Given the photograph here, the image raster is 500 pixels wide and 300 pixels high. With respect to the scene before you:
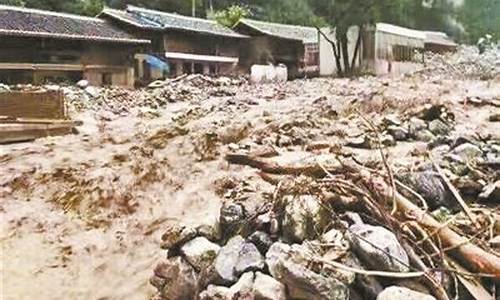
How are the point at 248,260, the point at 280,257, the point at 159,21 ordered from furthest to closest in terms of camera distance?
the point at 159,21 < the point at 248,260 < the point at 280,257

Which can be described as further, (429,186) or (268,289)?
(429,186)

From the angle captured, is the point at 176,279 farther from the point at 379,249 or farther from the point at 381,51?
the point at 381,51

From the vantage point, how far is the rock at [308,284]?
439cm

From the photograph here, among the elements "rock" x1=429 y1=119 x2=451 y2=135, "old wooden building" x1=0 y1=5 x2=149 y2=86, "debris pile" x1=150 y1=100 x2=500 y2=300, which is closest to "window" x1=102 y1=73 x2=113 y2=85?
"old wooden building" x1=0 y1=5 x2=149 y2=86

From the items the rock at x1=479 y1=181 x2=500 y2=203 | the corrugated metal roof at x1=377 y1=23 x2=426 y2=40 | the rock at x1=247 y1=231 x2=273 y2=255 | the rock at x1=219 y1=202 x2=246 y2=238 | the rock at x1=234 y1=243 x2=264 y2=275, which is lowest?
the rock at x1=234 y1=243 x2=264 y2=275

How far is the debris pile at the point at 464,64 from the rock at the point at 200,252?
696 inches

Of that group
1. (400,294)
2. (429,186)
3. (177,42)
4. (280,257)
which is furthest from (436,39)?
(400,294)

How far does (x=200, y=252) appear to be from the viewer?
528 centimetres

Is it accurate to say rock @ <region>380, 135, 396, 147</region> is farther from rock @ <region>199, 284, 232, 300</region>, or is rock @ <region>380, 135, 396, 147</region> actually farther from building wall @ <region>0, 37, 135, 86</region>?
building wall @ <region>0, 37, 135, 86</region>

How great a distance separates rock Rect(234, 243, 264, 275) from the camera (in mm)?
4926

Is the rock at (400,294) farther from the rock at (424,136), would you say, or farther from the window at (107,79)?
the window at (107,79)

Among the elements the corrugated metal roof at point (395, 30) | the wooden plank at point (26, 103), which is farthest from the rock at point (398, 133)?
the corrugated metal roof at point (395, 30)

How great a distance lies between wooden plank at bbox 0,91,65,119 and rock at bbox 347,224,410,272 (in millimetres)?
8419

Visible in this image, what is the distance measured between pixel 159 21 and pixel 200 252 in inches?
758
